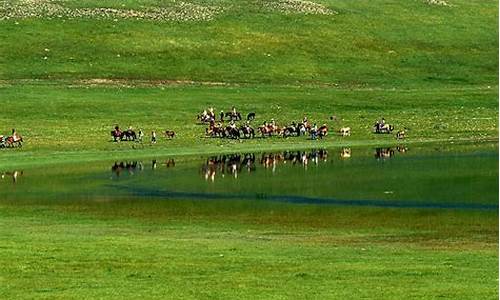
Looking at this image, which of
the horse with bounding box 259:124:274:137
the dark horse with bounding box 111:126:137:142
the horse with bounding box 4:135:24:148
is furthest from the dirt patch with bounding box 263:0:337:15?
the horse with bounding box 4:135:24:148

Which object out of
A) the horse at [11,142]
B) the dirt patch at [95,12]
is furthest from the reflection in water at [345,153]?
the dirt patch at [95,12]

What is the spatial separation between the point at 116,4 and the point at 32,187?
281 feet

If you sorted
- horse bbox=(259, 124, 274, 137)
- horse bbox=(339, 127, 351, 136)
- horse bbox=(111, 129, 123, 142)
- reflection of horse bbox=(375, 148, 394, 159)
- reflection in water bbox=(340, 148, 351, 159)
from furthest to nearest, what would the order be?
horse bbox=(339, 127, 351, 136) → horse bbox=(259, 124, 274, 137) → horse bbox=(111, 129, 123, 142) → reflection in water bbox=(340, 148, 351, 159) → reflection of horse bbox=(375, 148, 394, 159)

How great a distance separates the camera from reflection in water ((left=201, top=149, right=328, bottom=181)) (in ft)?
197

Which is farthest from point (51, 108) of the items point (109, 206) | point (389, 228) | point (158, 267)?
point (158, 267)

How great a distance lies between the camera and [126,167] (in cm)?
6388

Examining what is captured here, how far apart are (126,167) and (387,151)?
50.1 ft

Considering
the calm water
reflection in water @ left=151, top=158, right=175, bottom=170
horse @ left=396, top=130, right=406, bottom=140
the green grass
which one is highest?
horse @ left=396, top=130, right=406, bottom=140

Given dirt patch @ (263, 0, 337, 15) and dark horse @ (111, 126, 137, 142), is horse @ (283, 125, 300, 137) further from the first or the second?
dirt patch @ (263, 0, 337, 15)

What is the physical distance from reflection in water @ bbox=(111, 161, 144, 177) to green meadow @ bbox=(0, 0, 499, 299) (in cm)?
128

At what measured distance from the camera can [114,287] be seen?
1064 inches

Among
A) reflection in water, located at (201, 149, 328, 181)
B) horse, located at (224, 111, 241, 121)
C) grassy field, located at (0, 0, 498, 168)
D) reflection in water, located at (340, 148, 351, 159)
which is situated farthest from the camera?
horse, located at (224, 111, 241, 121)

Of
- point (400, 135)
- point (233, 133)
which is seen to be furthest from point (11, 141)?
point (400, 135)

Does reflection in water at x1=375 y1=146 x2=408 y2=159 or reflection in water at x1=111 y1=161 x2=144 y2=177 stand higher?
reflection in water at x1=375 y1=146 x2=408 y2=159
